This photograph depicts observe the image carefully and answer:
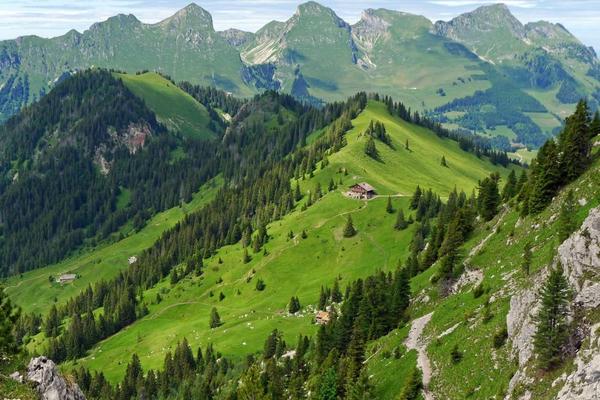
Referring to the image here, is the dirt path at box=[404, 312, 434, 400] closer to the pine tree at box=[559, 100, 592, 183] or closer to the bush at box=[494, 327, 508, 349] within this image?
the bush at box=[494, 327, 508, 349]

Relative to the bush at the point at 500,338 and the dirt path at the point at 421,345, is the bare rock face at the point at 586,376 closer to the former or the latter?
the bush at the point at 500,338

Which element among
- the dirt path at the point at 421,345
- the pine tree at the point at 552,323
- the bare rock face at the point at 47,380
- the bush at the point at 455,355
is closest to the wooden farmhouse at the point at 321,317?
the dirt path at the point at 421,345

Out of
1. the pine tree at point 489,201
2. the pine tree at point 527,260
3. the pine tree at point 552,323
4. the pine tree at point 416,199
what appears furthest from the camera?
the pine tree at point 416,199

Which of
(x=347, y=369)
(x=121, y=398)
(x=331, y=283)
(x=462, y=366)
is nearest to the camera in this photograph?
(x=462, y=366)

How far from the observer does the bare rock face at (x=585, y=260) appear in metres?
55.4

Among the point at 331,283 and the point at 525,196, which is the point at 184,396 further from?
the point at 525,196

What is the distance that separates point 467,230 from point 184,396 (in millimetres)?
74791

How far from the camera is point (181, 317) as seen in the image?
→ 639 ft

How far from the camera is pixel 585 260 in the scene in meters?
57.8

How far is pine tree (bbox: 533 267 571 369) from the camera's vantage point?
55031 mm

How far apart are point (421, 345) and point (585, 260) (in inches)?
1178

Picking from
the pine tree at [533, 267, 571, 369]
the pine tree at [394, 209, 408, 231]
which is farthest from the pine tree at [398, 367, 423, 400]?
the pine tree at [394, 209, 408, 231]

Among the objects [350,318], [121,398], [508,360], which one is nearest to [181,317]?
[121,398]

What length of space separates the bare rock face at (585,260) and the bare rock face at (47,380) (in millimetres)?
53868
